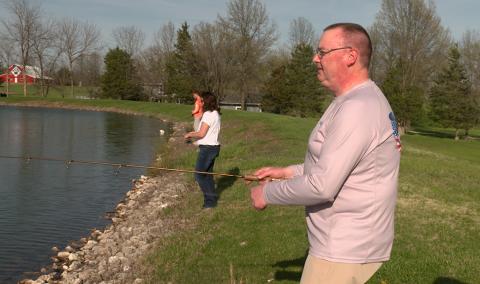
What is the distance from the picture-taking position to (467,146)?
3922cm

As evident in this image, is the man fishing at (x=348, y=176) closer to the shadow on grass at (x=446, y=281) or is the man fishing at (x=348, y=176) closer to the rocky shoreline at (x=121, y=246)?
the shadow on grass at (x=446, y=281)

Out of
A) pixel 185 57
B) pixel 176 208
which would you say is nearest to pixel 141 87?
pixel 185 57

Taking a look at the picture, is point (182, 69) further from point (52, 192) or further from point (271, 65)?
point (52, 192)

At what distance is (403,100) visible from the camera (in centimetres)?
4978

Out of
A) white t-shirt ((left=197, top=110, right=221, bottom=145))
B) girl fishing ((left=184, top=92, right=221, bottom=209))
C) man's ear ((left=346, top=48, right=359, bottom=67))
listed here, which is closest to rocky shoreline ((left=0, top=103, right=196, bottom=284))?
girl fishing ((left=184, top=92, right=221, bottom=209))

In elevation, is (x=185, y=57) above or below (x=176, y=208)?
above

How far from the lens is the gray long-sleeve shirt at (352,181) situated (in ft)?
9.36

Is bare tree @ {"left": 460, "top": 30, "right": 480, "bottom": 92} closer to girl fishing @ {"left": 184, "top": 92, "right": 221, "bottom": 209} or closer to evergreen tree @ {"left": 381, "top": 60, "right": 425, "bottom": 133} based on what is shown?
evergreen tree @ {"left": 381, "top": 60, "right": 425, "bottom": 133}

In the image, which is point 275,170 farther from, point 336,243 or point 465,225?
point 465,225

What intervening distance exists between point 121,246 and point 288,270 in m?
4.39

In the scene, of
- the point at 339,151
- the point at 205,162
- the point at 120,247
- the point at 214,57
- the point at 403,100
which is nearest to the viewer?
the point at 339,151

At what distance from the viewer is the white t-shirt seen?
10102 millimetres

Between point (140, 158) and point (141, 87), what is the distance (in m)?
58.9

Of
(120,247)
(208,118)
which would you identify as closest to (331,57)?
(208,118)
